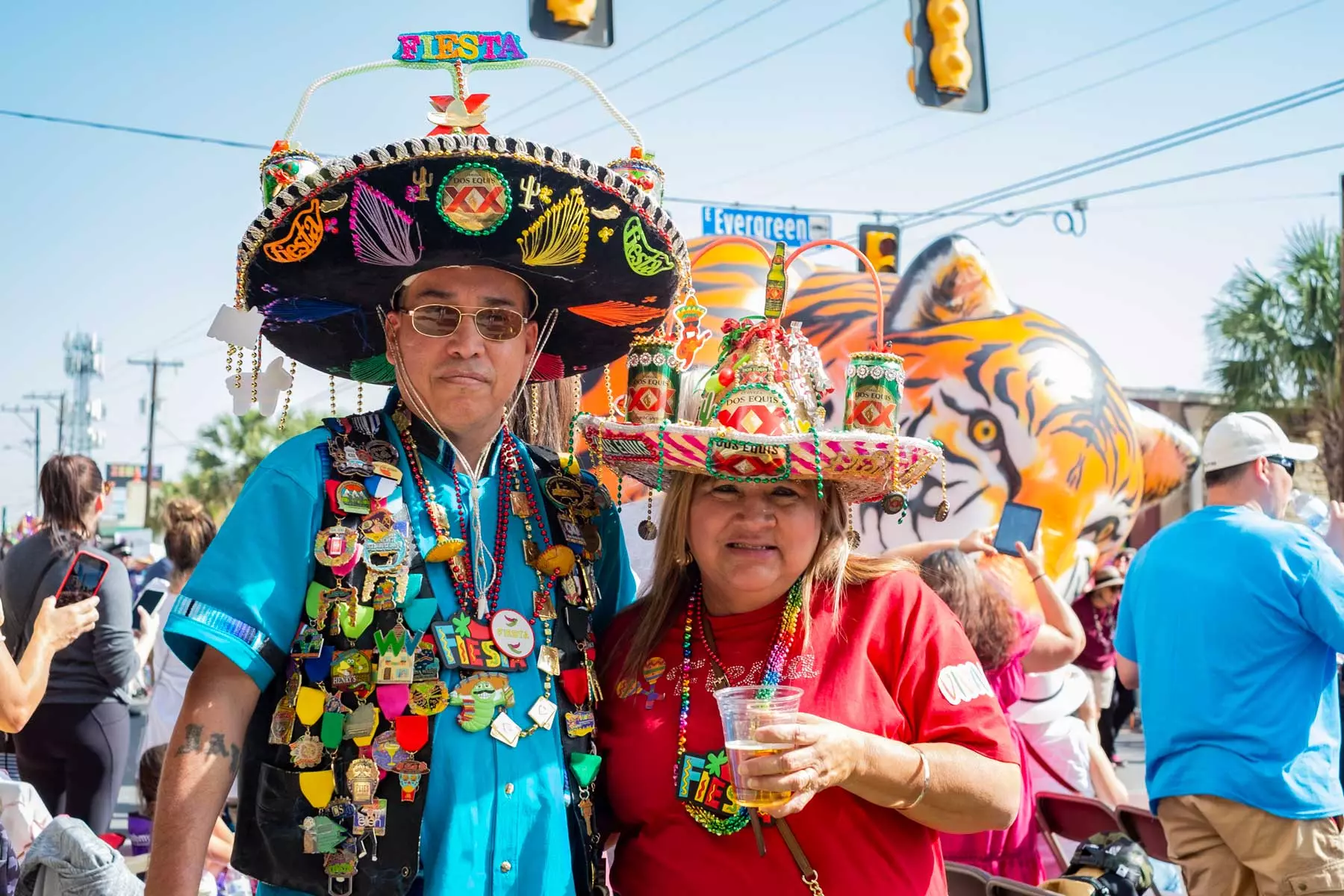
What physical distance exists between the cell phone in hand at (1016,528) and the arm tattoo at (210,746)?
16.1ft

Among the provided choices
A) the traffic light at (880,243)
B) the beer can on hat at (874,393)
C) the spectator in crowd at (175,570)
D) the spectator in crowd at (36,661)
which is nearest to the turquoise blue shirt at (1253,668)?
the beer can on hat at (874,393)

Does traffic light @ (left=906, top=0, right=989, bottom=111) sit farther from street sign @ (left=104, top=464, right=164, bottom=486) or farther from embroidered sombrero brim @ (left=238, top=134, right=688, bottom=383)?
street sign @ (left=104, top=464, right=164, bottom=486)

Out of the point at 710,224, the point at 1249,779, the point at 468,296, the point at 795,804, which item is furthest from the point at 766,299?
the point at 710,224

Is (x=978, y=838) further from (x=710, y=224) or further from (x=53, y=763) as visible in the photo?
(x=710, y=224)

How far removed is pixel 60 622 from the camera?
4.04 meters

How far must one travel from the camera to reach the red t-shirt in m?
2.35

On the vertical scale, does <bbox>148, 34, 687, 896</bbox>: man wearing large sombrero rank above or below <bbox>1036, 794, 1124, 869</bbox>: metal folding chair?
above

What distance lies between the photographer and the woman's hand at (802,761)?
204 cm

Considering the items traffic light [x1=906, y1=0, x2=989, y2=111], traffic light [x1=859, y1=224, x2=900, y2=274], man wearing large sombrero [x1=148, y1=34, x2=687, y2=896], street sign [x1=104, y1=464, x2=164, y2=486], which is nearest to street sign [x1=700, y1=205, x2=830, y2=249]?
traffic light [x1=859, y1=224, x2=900, y2=274]

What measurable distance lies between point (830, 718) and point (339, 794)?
96 centimetres

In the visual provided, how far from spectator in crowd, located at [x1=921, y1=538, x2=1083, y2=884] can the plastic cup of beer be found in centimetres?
224

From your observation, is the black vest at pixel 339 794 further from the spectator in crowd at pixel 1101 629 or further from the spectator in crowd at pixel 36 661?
the spectator in crowd at pixel 1101 629

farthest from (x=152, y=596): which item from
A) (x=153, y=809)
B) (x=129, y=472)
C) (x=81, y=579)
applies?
(x=129, y=472)

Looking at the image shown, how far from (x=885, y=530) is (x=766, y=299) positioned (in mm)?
5141
